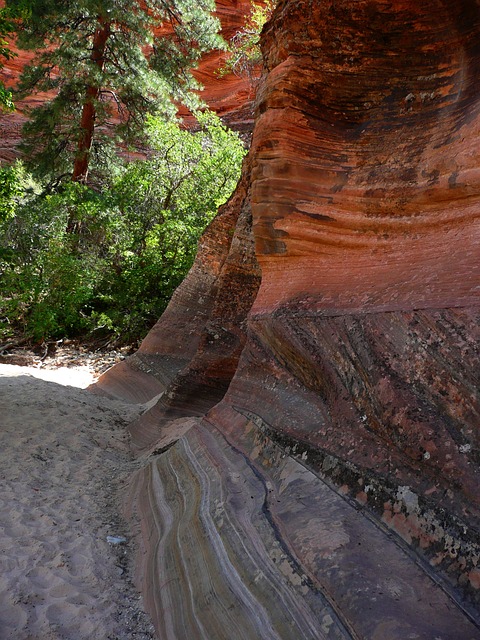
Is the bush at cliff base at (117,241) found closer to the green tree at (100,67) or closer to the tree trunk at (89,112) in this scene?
the tree trunk at (89,112)

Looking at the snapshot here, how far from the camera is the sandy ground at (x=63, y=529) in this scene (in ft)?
7.05

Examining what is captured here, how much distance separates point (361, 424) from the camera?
94.9 inches

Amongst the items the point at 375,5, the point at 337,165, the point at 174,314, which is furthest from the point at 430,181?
the point at 174,314

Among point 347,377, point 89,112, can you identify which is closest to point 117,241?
point 89,112

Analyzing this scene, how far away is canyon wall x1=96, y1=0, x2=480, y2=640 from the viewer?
185 cm

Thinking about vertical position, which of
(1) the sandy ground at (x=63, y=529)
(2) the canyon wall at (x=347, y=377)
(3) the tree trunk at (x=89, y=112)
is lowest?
(1) the sandy ground at (x=63, y=529)

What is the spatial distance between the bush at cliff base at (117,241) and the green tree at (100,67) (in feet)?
5.01

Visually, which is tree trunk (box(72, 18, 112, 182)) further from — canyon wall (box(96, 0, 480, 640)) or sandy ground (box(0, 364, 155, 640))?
canyon wall (box(96, 0, 480, 640))

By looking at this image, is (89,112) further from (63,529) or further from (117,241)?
(63,529)

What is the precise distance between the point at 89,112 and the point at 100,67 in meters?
1.09

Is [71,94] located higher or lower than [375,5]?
higher

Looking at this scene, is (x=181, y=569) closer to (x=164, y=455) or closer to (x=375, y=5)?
(x=164, y=455)

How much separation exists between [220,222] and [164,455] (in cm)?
371

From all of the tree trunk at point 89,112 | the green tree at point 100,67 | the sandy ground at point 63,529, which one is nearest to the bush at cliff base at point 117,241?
the tree trunk at point 89,112
